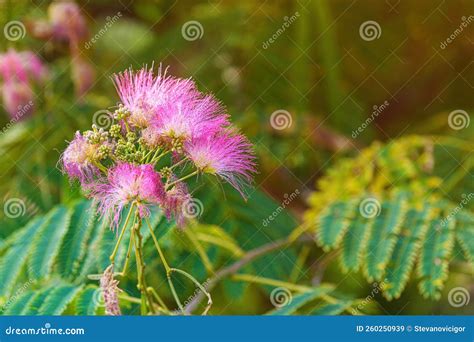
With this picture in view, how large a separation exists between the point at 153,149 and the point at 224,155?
4.3 inches

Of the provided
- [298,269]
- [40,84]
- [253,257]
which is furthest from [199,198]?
[40,84]

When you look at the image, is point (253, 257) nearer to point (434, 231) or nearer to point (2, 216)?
point (434, 231)

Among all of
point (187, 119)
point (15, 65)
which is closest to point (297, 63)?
point (15, 65)

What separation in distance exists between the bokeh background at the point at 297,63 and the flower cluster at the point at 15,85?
0.02m

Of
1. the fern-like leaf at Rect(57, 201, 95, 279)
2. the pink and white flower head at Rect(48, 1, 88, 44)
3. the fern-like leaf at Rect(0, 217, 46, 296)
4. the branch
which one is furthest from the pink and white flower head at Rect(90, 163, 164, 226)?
the pink and white flower head at Rect(48, 1, 88, 44)

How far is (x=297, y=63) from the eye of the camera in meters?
2.21

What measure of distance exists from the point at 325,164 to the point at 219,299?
19.9 inches

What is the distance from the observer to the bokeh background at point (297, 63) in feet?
6.72

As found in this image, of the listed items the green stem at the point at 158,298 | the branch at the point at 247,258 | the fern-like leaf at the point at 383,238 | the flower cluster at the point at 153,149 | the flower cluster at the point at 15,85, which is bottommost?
the flower cluster at the point at 15,85

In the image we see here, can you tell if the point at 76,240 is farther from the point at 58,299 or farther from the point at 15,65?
the point at 15,65

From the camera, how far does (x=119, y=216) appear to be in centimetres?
135

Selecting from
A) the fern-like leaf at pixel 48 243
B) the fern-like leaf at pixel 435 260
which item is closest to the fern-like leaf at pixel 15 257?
the fern-like leaf at pixel 48 243

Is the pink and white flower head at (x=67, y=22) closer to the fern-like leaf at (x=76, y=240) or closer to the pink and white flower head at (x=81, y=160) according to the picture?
the fern-like leaf at (x=76, y=240)

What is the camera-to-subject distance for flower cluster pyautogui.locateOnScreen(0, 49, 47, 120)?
1.99 meters
